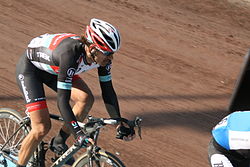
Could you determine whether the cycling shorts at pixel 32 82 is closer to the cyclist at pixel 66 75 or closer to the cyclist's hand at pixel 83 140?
the cyclist at pixel 66 75

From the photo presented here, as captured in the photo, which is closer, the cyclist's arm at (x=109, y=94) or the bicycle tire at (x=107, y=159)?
the bicycle tire at (x=107, y=159)

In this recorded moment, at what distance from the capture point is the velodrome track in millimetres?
6840

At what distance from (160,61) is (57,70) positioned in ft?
14.8

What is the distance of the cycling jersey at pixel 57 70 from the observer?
4562 mm

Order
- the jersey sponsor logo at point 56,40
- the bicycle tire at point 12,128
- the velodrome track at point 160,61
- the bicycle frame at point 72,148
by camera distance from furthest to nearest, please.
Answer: the velodrome track at point 160,61 < the bicycle tire at point 12,128 < the jersey sponsor logo at point 56,40 < the bicycle frame at point 72,148

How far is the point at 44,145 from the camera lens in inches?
211

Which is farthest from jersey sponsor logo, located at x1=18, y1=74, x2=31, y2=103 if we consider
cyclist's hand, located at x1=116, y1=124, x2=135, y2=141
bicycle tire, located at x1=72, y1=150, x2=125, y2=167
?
cyclist's hand, located at x1=116, y1=124, x2=135, y2=141

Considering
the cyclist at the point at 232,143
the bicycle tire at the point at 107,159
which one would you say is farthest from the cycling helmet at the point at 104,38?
the cyclist at the point at 232,143

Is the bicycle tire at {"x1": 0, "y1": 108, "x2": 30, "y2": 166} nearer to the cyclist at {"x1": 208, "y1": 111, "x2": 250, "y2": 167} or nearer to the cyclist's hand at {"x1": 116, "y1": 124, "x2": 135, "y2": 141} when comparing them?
the cyclist's hand at {"x1": 116, "y1": 124, "x2": 135, "y2": 141}

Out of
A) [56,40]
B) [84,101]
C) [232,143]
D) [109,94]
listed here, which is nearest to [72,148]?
[84,101]

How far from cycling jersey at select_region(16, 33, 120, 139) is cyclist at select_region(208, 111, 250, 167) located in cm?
124

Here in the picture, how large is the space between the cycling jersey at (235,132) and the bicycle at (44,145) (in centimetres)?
81

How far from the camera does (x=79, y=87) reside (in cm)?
521

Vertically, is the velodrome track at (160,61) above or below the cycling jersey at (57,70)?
below
